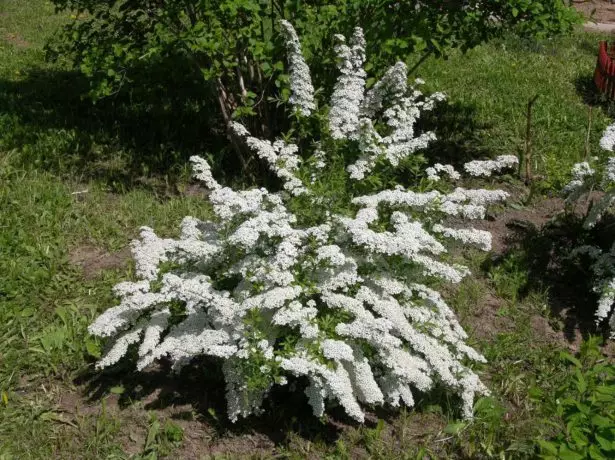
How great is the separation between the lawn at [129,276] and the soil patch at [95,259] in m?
0.01

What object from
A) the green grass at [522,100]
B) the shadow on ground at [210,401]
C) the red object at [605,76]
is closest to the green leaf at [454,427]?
the shadow on ground at [210,401]

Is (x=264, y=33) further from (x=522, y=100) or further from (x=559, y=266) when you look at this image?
(x=522, y=100)

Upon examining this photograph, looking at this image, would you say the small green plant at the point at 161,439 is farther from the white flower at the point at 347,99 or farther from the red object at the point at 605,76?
the red object at the point at 605,76

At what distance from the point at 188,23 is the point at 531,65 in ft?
17.5

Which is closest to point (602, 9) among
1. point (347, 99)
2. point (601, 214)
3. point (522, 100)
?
point (522, 100)

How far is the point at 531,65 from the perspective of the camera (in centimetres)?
876

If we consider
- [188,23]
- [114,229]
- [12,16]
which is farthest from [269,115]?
[12,16]

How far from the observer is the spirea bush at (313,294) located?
2994mm

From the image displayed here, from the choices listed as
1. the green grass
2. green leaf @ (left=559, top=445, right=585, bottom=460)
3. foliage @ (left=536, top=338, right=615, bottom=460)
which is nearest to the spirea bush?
foliage @ (left=536, top=338, right=615, bottom=460)

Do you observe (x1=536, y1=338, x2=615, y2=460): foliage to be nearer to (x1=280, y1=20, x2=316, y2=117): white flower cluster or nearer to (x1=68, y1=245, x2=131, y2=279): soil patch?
(x1=280, y1=20, x2=316, y2=117): white flower cluster

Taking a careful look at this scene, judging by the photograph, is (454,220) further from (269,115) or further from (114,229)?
(114,229)

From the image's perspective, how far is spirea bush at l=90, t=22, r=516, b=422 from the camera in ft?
9.82

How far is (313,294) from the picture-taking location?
3.30 m

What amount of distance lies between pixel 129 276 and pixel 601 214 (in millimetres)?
3290
